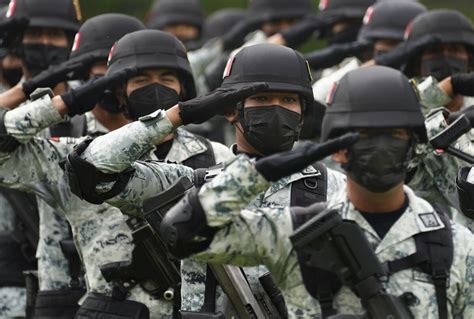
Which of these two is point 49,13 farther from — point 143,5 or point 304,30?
point 143,5

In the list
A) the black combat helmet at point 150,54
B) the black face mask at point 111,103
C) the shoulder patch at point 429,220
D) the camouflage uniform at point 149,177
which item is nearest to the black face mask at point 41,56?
the black face mask at point 111,103

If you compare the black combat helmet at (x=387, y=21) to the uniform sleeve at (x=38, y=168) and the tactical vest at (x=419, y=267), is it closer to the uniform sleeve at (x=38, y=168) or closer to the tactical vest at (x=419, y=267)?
the uniform sleeve at (x=38, y=168)

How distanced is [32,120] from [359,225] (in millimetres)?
2815

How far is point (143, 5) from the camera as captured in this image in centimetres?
2575

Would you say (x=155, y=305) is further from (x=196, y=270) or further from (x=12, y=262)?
(x=12, y=262)

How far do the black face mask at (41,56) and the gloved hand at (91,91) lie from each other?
2.03m

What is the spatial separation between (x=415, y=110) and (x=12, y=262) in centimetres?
452

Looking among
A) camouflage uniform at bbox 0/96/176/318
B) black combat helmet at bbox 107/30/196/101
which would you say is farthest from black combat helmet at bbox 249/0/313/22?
camouflage uniform at bbox 0/96/176/318

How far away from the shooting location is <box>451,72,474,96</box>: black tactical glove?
952 centimetres

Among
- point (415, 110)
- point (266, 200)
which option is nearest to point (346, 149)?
point (415, 110)

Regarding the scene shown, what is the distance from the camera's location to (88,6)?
24969 millimetres

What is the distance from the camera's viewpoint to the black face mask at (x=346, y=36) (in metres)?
13.8

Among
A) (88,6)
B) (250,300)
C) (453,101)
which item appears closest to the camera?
(250,300)

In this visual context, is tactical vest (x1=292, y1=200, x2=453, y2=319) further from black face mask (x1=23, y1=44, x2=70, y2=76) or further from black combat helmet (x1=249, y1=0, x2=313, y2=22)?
black combat helmet (x1=249, y1=0, x2=313, y2=22)
